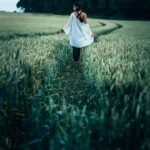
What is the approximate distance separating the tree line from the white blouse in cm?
5421

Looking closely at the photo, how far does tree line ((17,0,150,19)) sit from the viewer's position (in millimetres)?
64062

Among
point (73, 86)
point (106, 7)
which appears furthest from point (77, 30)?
point (106, 7)

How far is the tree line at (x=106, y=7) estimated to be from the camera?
210 feet

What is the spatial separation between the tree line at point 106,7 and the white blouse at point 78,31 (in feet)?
178

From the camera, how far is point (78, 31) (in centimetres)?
992

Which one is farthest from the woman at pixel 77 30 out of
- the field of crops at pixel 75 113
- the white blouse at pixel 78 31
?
the field of crops at pixel 75 113

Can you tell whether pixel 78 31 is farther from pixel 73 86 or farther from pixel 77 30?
pixel 73 86

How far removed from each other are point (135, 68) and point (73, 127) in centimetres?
162

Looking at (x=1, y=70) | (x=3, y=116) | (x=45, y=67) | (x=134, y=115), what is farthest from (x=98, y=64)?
(x=134, y=115)

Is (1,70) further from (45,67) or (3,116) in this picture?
(45,67)

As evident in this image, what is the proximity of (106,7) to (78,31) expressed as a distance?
5944cm

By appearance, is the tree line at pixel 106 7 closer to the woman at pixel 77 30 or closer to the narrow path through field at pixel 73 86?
the woman at pixel 77 30

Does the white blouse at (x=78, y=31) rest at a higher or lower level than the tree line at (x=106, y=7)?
higher

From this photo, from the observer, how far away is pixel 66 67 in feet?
31.9
